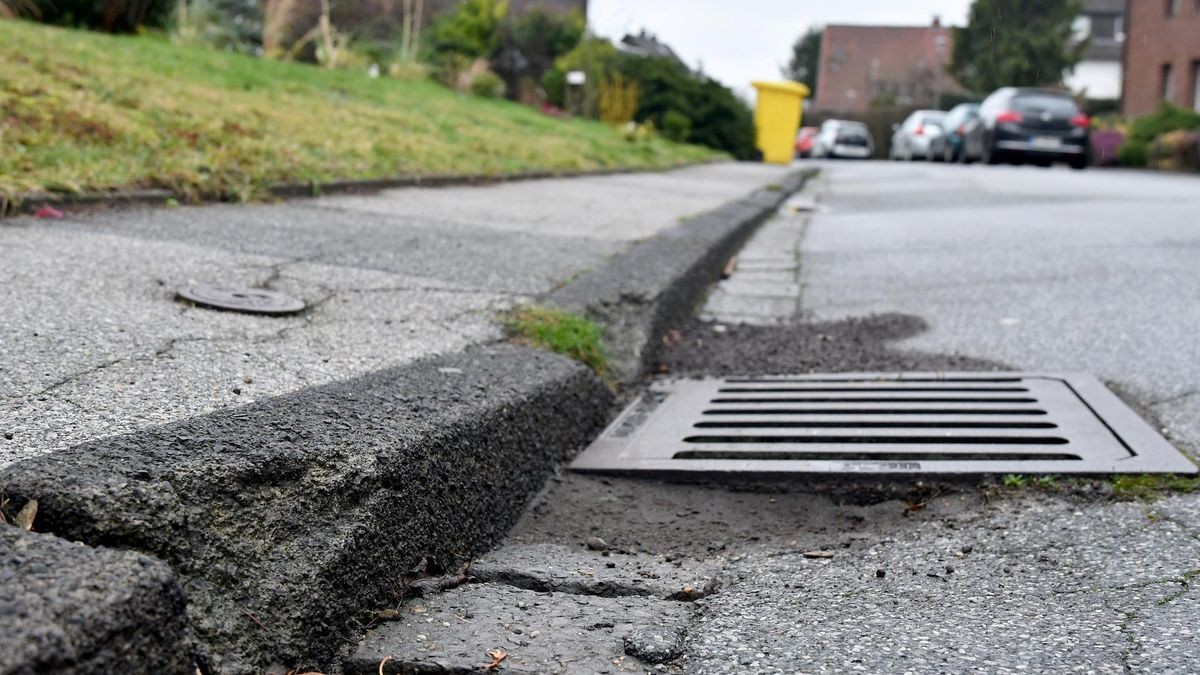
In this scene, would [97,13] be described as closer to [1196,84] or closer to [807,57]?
[1196,84]

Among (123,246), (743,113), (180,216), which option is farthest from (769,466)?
(743,113)

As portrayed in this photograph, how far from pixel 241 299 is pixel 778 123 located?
19.5m

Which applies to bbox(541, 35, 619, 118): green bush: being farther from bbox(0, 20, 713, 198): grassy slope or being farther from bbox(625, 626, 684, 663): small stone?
bbox(625, 626, 684, 663): small stone

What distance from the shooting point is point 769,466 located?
2604 millimetres

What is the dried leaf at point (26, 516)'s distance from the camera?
1388 mm

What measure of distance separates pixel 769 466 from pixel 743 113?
64.0ft

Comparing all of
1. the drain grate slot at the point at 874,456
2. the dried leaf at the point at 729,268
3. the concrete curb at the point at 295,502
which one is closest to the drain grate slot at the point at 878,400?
the drain grate slot at the point at 874,456

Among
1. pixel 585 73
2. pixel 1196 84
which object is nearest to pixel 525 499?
pixel 585 73

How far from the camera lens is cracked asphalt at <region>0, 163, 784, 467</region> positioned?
2.06 m

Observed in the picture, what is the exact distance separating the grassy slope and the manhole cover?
5.16 ft

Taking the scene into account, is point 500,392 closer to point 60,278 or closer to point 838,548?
point 838,548

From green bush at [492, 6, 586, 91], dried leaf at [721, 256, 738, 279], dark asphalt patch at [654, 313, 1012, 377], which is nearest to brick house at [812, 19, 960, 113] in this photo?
green bush at [492, 6, 586, 91]

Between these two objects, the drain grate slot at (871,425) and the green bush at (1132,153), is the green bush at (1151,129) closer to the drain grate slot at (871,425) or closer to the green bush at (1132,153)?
the green bush at (1132,153)

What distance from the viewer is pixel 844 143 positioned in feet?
106
